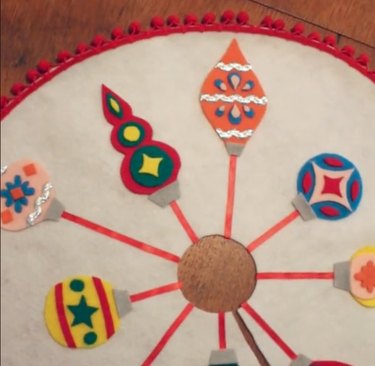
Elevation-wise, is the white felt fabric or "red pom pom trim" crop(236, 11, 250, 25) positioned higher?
"red pom pom trim" crop(236, 11, 250, 25)

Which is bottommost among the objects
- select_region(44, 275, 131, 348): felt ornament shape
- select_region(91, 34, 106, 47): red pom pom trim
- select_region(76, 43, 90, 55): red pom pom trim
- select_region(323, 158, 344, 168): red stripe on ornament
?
select_region(44, 275, 131, 348): felt ornament shape

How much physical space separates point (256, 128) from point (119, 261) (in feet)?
1.17

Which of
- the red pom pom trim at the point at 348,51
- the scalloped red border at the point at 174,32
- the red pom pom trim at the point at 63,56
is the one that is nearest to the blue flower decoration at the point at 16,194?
the scalloped red border at the point at 174,32

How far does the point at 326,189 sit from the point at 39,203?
1.73 feet

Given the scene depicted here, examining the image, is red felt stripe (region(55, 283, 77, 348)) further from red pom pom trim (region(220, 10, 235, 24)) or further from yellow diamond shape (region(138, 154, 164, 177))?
red pom pom trim (region(220, 10, 235, 24))

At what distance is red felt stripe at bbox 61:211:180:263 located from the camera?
114 cm

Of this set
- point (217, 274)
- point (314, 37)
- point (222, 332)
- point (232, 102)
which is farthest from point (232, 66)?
point (222, 332)

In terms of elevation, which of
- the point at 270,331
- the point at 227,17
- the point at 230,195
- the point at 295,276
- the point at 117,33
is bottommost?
the point at 270,331

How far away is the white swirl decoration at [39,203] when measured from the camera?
1115 millimetres

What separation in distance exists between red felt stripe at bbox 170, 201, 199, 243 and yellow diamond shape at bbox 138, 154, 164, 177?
7cm

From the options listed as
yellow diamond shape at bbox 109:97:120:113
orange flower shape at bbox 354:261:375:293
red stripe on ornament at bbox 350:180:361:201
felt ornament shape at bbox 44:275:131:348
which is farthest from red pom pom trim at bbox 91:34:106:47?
orange flower shape at bbox 354:261:375:293

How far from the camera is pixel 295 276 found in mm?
1185

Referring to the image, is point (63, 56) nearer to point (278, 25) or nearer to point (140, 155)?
point (140, 155)

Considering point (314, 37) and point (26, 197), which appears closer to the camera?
point (26, 197)
